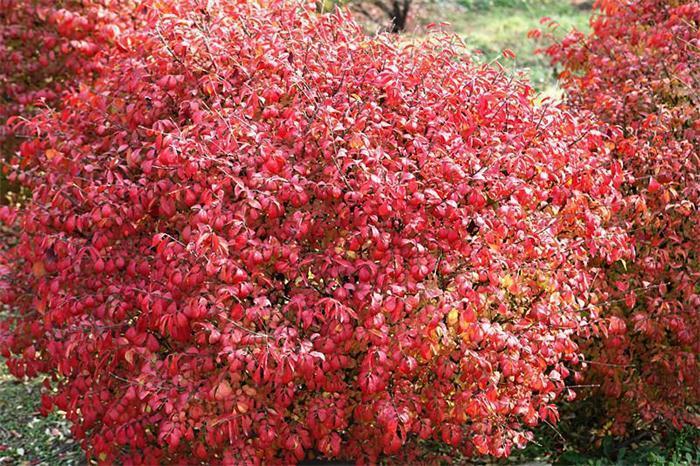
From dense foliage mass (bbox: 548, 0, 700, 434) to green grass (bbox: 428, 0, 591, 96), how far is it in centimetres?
656

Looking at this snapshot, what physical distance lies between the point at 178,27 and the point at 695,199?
2.80 metres

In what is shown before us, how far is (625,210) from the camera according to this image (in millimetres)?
4453

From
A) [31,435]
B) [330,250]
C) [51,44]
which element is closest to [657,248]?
[330,250]

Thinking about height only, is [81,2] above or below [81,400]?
above

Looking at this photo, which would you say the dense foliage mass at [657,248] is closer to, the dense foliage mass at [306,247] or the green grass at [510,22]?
the dense foliage mass at [306,247]

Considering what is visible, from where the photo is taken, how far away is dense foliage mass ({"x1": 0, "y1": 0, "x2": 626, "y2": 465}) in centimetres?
358

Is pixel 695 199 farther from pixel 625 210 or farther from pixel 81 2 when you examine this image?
pixel 81 2

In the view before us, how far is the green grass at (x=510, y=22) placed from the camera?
12.2m

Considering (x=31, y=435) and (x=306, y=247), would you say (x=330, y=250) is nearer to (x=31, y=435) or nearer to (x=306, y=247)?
(x=306, y=247)

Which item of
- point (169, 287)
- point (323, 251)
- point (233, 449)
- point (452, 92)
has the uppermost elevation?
point (452, 92)

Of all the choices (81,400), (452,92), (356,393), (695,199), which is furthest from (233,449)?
(695,199)

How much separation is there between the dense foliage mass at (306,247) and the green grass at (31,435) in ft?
3.17

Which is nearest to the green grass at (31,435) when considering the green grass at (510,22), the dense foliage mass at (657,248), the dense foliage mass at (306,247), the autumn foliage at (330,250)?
the autumn foliage at (330,250)

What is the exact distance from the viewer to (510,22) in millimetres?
13680
